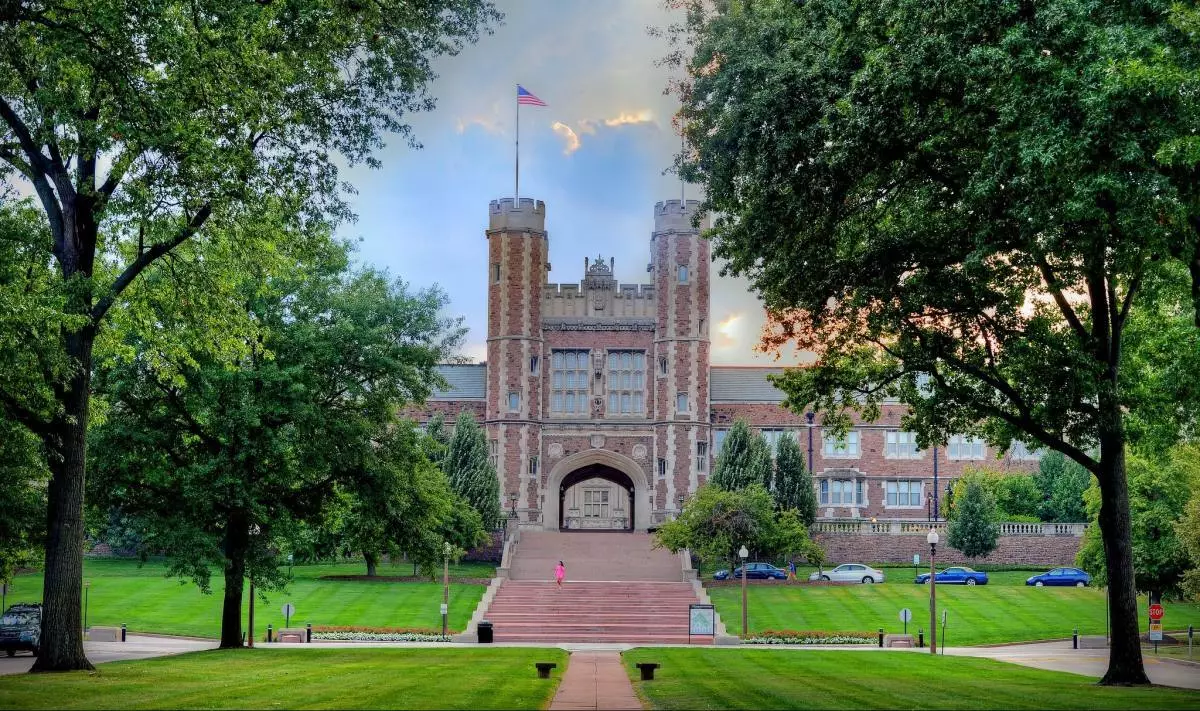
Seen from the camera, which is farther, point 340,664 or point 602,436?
point 602,436

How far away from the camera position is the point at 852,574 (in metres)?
51.6

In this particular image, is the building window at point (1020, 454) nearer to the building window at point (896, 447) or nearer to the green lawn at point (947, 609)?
the building window at point (896, 447)

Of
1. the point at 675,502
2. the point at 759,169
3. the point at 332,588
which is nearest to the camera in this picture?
the point at 759,169

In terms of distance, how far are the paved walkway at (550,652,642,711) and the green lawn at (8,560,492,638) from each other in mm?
17250

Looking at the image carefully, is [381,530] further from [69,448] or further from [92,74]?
[92,74]

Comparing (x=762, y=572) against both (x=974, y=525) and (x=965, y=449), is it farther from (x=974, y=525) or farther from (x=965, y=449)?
(x=965, y=449)

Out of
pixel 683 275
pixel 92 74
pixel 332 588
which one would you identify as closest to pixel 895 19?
pixel 92 74

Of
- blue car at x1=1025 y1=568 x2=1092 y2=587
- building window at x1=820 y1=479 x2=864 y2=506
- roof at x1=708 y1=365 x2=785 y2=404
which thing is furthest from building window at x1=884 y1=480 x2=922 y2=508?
blue car at x1=1025 y1=568 x2=1092 y2=587

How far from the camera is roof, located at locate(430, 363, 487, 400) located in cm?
6234

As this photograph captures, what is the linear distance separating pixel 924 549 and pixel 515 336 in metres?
21.8

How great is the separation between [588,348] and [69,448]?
39.6 m

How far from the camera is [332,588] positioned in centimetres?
4709

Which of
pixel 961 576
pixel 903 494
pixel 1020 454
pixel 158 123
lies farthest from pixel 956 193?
pixel 1020 454

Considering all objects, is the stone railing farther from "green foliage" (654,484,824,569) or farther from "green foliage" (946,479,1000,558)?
"green foliage" (654,484,824,569)
